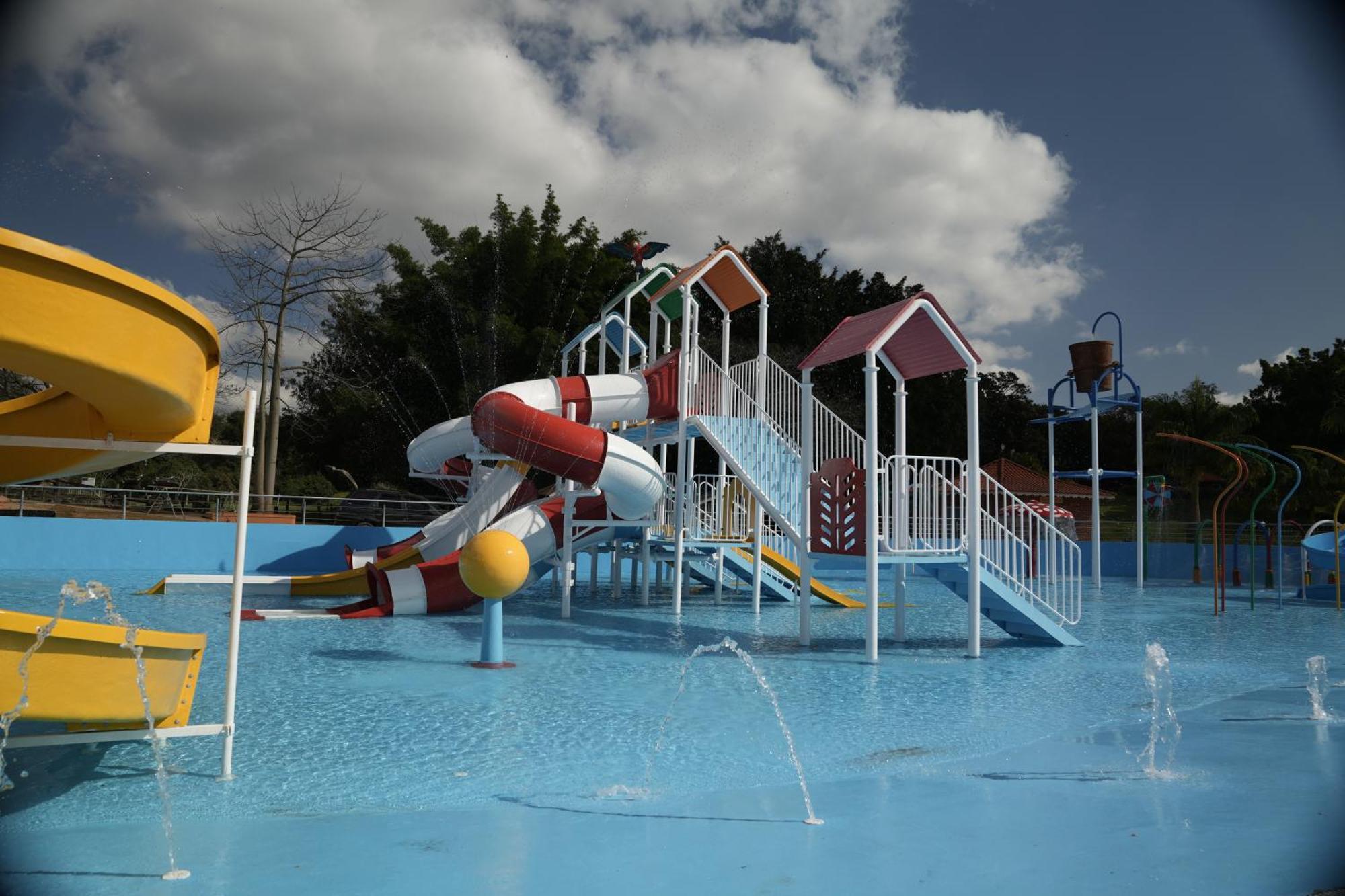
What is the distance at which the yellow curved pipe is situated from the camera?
367 centimetres

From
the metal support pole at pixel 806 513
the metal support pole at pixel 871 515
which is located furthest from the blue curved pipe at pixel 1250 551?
the metal support pole at pixel 871 515

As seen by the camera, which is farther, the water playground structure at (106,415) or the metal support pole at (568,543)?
→ the metal support pole at (568,543)

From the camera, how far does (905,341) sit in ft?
36.7

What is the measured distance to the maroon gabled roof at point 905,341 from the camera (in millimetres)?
10141

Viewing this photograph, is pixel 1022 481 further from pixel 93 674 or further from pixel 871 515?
pixel 93 674

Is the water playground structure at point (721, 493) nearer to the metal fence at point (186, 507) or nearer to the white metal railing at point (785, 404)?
the white metal railing at point (785, 404)

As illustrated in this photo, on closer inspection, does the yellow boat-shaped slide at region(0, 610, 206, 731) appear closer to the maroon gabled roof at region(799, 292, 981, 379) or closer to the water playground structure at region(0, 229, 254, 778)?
the water playground structure at region(0, 229, 254, 778)

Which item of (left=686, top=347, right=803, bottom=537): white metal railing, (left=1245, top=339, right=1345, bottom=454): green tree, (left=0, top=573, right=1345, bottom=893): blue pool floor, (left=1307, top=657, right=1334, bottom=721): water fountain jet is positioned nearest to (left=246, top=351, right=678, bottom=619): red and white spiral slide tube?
(left=686, top=347, right=803, bottom=537): white metal railing

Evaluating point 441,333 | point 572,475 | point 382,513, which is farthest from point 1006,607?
point 441,333

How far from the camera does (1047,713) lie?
24.0 ft

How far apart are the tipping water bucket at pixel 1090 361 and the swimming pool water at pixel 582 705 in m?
9.38

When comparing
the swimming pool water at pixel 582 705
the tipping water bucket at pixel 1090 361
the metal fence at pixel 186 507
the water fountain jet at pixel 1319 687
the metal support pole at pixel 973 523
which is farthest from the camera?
the tipping water bucket at pixel 1090 361

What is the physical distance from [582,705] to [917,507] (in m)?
4.82

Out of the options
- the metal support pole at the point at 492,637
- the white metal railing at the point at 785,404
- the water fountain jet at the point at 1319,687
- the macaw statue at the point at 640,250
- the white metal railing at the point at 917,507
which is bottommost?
the water fountain jet at the point at 1319,687
